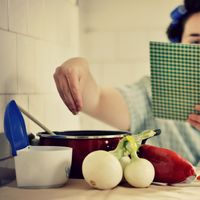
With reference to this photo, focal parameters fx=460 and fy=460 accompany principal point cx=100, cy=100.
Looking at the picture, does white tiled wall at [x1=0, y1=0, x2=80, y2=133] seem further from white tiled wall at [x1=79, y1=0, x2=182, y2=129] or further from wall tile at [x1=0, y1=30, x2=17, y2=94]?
white tiled wall at [x1=79, y1=0, x2=182, y2=129]

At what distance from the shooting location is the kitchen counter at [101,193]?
658 mm

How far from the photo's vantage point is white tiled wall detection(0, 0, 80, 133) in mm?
884

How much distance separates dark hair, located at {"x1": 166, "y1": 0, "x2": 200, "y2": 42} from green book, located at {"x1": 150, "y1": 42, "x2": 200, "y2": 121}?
2.17 feet

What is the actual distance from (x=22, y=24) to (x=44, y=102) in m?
0.21

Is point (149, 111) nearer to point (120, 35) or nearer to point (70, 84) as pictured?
point (120, 35)

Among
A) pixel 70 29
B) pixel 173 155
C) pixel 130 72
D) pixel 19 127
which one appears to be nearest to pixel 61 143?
pixel 19 127

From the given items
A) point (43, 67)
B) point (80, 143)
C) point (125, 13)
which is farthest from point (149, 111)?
point (80, 143)

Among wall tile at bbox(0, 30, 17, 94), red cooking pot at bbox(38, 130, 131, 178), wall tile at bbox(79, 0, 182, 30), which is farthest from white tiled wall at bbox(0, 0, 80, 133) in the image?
wall tile at bbox(79, 0, 182, 30)

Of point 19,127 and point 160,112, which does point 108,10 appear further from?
point 19,127

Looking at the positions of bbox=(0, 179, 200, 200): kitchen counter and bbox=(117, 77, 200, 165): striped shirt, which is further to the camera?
bbox=(117, 77, 200, 165): striped shirt

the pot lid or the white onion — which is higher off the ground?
the pot lid

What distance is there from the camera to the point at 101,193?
0.69 meters

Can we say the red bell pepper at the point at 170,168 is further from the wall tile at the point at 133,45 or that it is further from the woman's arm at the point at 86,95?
the wall tile at the point at 133,45

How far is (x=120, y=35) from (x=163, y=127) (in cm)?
43
